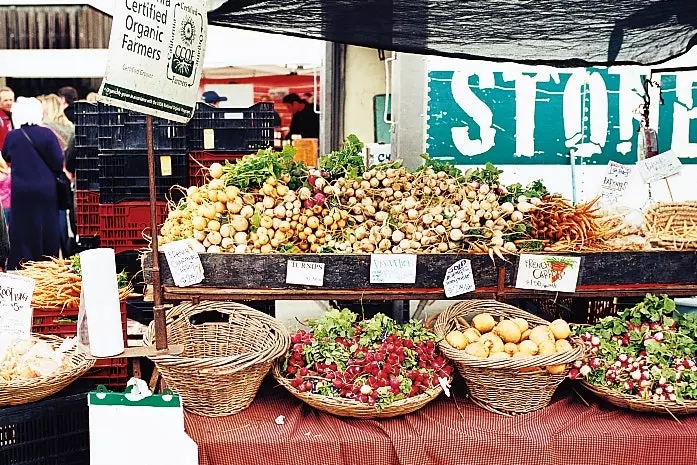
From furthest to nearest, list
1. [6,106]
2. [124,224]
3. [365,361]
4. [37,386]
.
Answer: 1. [6,106]
2. [124,224]
3. [365,361]
4. [37,386]

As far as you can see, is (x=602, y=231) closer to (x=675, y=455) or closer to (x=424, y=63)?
(x=675, y=455)

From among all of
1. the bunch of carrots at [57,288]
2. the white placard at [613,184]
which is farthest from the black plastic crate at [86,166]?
the white placard at [613,184]

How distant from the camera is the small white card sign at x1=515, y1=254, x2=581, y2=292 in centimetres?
338

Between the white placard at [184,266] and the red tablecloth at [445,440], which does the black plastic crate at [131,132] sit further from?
the red tablecloth at [445,440]

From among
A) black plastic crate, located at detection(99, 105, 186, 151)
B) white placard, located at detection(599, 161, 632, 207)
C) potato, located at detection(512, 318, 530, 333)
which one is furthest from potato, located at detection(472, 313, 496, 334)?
black plastic crate, located at detection(99, 105, 186, 151)

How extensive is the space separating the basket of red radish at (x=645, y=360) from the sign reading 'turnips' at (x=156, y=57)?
200cm

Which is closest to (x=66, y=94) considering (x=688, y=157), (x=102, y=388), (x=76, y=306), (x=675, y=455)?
(x=76, y=306)

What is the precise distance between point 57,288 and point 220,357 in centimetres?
115

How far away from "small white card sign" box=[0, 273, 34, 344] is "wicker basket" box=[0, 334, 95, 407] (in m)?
0.35

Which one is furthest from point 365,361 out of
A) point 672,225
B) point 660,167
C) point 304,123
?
point 304,123

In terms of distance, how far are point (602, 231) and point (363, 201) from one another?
3.84 feet

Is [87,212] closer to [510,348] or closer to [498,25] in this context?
[498,25]

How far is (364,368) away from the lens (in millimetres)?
3068

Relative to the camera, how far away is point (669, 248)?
3.55 m
